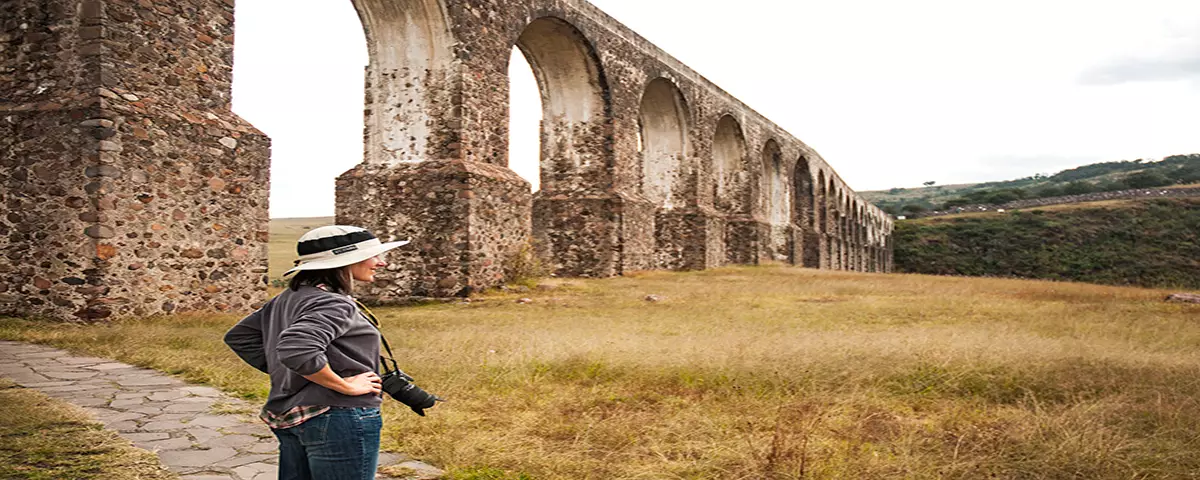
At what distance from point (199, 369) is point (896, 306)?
28.6 feet

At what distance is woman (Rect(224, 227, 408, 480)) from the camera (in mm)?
1859

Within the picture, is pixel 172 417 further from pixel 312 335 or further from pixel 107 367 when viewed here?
pixel 312 335

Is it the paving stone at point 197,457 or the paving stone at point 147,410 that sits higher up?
the paving stone at point 147,410

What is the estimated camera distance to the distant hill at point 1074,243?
43.8 meters

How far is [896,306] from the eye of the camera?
34.7 ft

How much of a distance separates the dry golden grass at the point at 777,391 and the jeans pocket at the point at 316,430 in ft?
4.17

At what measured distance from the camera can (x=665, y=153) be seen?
22875 millimetres

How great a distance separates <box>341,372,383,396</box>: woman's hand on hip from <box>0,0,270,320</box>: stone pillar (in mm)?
6663

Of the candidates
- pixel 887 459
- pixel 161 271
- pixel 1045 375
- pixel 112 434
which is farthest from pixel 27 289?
pixel 1045 375

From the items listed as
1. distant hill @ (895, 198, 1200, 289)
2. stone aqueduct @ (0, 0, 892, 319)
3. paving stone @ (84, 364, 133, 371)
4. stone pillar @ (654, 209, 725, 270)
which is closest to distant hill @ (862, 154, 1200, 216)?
distant hill @ (895, 198, 1200, 289)

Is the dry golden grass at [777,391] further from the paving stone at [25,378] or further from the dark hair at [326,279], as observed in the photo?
the dark hair at [326,279]

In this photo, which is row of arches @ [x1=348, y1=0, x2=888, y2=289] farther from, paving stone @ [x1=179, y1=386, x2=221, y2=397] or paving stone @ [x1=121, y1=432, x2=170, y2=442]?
paving stone @ [x1=121, y1=432, x2=170, y2=442]

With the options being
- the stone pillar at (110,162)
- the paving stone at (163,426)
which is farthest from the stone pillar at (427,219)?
the paving stone at (163,426)

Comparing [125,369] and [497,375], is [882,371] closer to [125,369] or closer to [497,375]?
[497,375]
